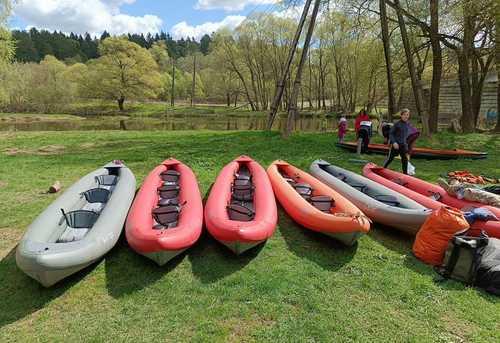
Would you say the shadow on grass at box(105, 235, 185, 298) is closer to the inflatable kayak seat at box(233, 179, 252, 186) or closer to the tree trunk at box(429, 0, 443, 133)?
the inflatable kayak seat at box(233, 179, 252, 186)

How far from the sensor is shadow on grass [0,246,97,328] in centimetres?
329

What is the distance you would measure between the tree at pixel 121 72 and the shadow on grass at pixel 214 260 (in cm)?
3749

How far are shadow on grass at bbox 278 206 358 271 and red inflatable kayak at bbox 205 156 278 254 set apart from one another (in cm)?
47

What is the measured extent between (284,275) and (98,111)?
4062cm

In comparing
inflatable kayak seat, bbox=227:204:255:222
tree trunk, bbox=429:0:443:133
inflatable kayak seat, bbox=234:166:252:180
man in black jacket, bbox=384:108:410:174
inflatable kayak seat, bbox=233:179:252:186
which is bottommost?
inflatable kayak seat, bbox=227:204:255:222

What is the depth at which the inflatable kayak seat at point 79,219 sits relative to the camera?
4388mm

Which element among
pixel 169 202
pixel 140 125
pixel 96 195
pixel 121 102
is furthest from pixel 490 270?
pixel 121 102

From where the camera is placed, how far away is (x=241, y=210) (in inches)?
187

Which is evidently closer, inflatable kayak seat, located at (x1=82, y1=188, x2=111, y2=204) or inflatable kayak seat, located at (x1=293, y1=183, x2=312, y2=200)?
inflatable kayak seat, located at (x1=82, y1=188, x2=111, y2=204)

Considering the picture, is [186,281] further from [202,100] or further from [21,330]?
[202,100]

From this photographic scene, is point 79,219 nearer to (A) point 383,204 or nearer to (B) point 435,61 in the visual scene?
(A) point 383,204

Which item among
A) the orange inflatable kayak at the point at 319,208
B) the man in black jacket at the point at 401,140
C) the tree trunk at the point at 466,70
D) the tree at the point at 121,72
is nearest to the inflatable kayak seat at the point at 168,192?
the orange inflatable kayak at the point at 319,208

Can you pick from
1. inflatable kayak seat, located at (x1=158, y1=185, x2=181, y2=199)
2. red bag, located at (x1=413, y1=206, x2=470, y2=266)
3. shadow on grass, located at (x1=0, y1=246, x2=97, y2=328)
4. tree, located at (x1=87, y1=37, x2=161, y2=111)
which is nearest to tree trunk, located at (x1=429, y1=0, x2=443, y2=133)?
red bag, located at (x1=413, y1=206, x2=470, y2=266)

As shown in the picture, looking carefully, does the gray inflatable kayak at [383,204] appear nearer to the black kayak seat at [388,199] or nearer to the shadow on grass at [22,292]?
the black kayak seat at [388,199]
